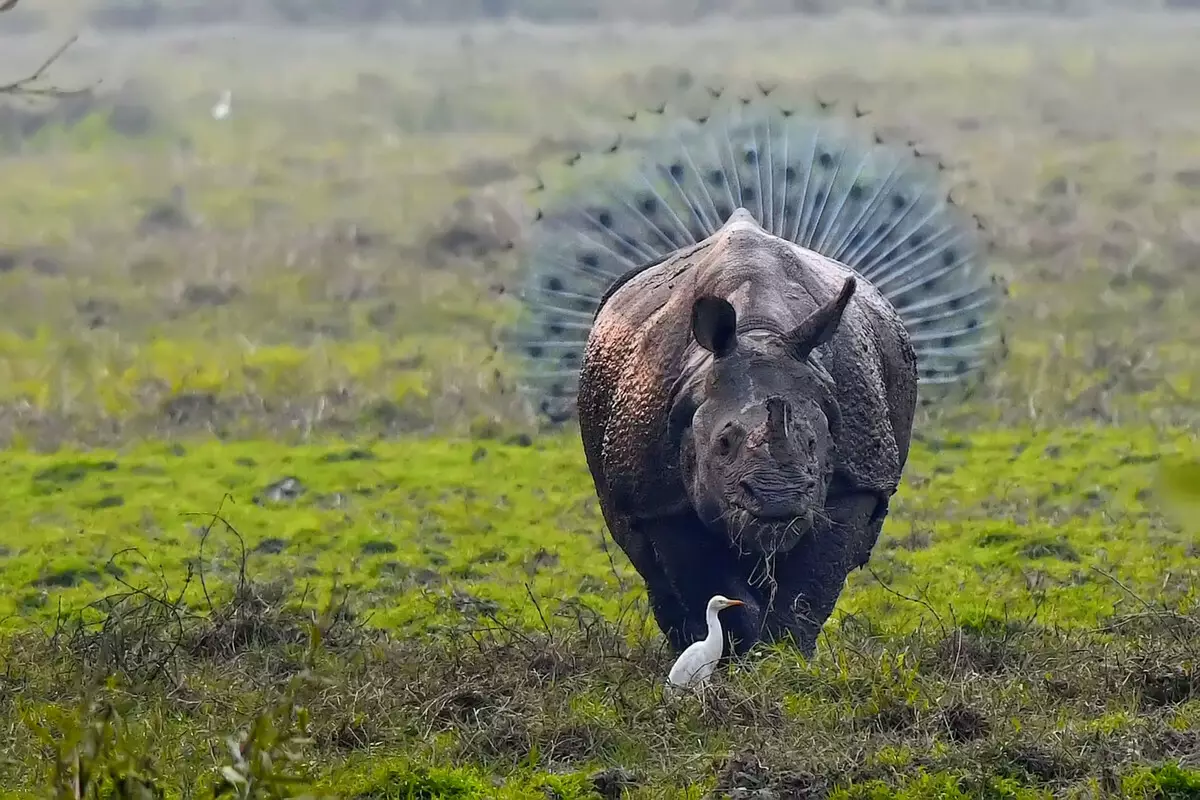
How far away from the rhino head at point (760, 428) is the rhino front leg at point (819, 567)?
315 millimetres

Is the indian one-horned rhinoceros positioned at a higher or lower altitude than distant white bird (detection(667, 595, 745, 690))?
higher

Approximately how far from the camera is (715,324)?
662 cm

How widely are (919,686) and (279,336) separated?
411 inches

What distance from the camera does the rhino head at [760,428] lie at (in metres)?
6.32

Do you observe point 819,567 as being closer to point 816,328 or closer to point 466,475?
point 816,328

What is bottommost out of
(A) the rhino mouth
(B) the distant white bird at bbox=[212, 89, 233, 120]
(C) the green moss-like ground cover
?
(B) the distant white bird at bbox=[212, 89, 233, 120]

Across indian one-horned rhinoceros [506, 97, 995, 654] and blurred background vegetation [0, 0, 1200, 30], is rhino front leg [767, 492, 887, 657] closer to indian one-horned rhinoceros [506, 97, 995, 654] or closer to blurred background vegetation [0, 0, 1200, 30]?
indian one-horned rhinoceros [506, 97, 995, 654]

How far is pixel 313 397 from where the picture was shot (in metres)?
14.3

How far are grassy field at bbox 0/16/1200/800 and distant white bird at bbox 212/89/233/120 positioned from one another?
23 cm

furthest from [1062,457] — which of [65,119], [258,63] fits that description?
[258,63]

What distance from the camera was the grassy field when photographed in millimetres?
6250

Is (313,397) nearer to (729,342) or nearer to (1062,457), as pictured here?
(1062,457)

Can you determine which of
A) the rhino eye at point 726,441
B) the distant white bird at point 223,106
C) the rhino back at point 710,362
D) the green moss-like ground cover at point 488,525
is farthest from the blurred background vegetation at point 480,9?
the rhino eye at point 726,441

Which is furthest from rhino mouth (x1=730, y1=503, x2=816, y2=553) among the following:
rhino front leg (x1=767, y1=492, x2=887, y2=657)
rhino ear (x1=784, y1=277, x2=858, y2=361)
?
rhino ear (x1=784, y1=277, x2=858, y2=361)
